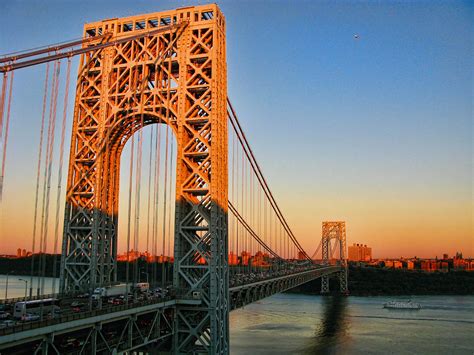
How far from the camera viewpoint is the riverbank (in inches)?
5177

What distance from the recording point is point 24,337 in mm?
17000

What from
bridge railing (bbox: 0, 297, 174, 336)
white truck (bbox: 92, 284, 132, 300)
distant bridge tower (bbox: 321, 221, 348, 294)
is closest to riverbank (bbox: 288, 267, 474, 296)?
distant bridge tower (bbox: 321, 221, 348, 294)

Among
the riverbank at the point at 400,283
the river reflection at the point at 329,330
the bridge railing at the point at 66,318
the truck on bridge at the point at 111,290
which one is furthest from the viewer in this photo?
the riverbank at the point at 400,283

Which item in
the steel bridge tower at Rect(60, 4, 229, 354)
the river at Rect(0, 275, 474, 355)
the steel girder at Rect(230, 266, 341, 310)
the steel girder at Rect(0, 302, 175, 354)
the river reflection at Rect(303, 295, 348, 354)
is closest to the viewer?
the steel girder at Rect(0, 302, 175, 354)

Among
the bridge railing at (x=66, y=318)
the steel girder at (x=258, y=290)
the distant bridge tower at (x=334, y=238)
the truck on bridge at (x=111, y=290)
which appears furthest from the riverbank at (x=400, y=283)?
the bridge railing at (x=66, y=318)

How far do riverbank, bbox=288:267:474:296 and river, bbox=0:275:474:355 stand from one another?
107 feet

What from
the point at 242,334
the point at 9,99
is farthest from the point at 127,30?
the point at 242,334

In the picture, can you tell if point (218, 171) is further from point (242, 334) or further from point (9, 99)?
point (242, 334)

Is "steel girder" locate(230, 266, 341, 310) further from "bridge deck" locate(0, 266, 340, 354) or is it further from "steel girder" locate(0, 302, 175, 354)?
"bridge deck" locate(0, 266, 340, 354)

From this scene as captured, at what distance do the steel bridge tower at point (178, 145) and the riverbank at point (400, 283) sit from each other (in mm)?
99839

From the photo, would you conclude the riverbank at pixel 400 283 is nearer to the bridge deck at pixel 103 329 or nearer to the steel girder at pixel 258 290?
the steel girder at pixel 258 290

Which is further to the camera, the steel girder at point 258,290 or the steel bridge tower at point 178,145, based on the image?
the steel girder at point 258,290

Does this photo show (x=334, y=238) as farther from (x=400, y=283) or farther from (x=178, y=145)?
(x=178, y=145)

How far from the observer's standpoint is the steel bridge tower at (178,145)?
30.2 meters
